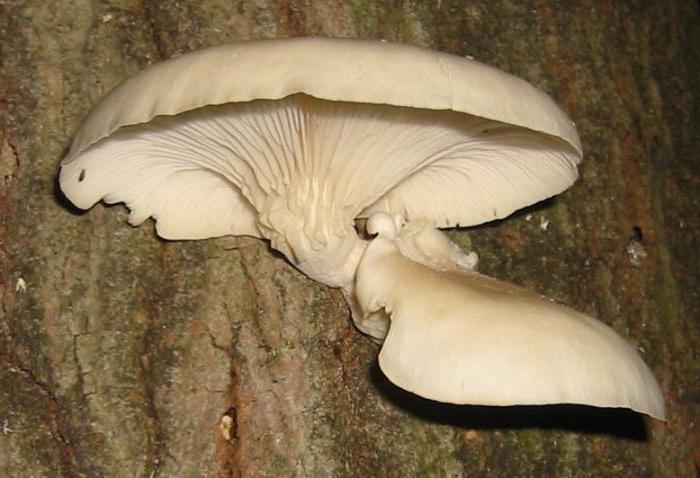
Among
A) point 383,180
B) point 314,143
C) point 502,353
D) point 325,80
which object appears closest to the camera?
point 325,80

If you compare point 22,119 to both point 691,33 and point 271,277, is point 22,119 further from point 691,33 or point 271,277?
point 691,33

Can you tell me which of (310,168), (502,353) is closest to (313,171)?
(310,168)

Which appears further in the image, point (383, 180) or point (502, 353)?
point (383, 180)

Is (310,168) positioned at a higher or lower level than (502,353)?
higher

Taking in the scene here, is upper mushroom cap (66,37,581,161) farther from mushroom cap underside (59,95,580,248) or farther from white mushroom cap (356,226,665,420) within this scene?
white mushroom cap (356,226,665,420)

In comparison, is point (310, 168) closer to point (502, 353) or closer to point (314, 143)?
point (314, 143)

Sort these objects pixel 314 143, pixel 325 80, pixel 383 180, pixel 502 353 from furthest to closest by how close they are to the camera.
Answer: pixel 383 180 < pixel 314 143 < pixel 502 353 < pixel 325 80

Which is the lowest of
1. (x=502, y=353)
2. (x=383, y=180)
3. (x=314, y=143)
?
(x=502, y=353)

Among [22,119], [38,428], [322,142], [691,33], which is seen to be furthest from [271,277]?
[691,33]
